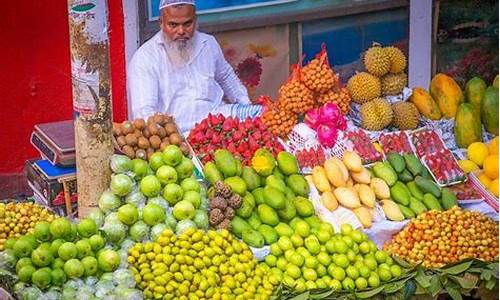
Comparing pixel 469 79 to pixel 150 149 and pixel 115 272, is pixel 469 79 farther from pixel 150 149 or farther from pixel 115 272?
pixel 115 272

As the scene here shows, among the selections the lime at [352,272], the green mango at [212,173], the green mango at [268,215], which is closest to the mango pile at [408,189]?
the lime at [352,272]

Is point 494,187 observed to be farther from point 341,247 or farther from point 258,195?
point 258,195

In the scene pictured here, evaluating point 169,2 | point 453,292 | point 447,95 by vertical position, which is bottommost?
point 453,292

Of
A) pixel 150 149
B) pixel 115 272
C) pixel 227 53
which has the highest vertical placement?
pixel 227 53

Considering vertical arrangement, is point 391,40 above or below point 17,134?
above

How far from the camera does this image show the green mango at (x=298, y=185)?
5.36 m

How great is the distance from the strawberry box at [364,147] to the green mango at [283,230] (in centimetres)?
82

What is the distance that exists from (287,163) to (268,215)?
1.51 feet

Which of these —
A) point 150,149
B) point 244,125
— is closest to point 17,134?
point 150,149

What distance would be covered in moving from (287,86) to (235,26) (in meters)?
0.57

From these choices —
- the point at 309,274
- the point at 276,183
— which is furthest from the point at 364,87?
the point at 309,274

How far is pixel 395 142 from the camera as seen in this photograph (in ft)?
19.2

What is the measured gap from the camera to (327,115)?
19.1ft

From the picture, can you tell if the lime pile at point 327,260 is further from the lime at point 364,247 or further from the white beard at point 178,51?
the white beard at point 178,51
